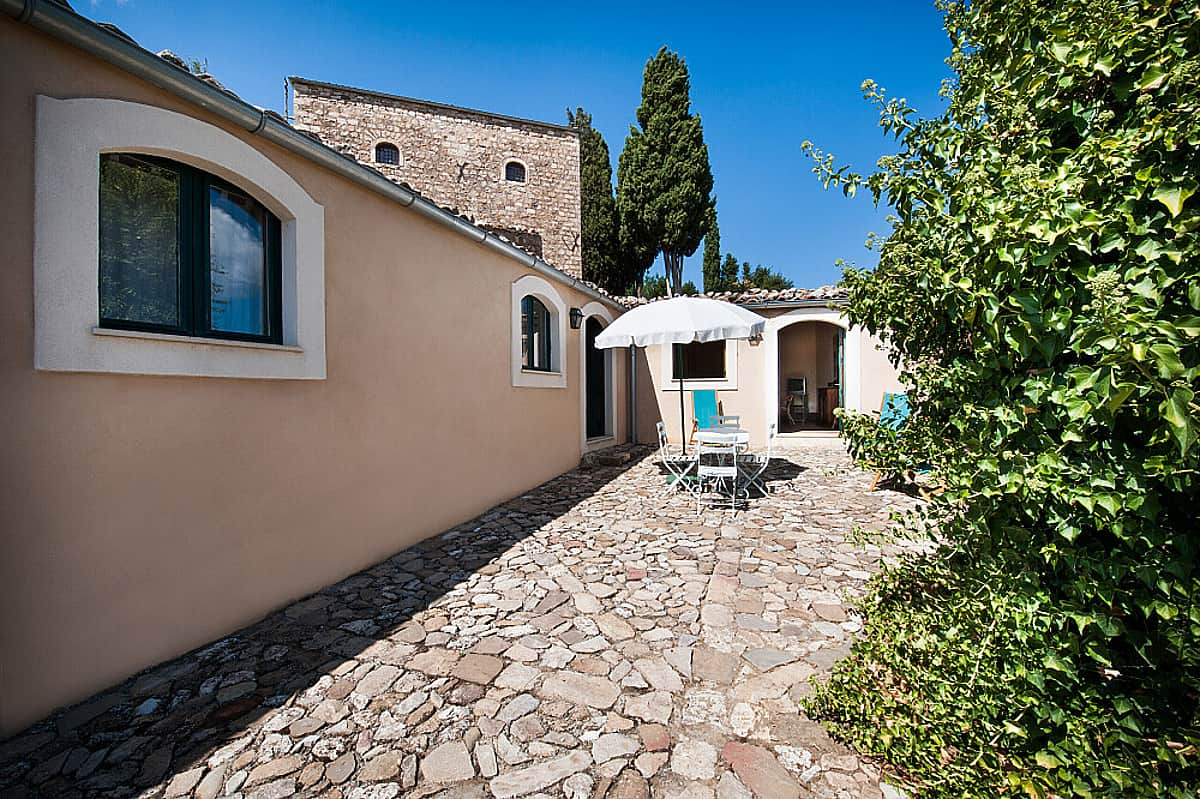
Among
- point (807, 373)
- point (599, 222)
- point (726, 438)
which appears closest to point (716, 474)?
point (726, 438)

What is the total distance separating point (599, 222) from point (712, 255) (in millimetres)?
5493

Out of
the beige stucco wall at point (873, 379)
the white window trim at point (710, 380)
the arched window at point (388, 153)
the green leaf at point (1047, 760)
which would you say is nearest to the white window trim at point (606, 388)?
the white window trim at point (710, 380)

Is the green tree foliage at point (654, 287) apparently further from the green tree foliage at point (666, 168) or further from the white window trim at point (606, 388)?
the white window trim at point (606, 388)

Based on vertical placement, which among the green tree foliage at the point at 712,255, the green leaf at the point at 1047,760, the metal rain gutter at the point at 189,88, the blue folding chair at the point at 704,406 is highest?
the green tree foliage at the point at 712,255

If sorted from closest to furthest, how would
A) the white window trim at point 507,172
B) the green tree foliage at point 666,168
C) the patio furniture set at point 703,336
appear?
the patio furniture set at point 703,336
the green tree foliage at point 666,168
the white window trim at point 507,172

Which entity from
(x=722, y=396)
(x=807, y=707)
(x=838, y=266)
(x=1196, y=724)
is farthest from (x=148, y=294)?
(x=722, y=396)

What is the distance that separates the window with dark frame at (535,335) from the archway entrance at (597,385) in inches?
85.5

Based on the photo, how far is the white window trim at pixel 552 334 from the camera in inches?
297

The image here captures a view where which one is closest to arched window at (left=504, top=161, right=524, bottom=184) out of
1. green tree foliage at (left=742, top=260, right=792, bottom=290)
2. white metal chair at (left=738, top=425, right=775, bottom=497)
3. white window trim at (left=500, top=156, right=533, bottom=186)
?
white window trim at (left=500, top=156, right=533, bottom=186)

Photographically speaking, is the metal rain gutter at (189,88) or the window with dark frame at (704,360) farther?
the window with dark frame at (704,360)

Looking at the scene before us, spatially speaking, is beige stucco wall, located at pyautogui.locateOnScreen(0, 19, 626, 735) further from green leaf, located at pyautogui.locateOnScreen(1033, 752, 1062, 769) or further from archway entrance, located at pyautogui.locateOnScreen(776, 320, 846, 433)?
archway entrance, located at pyautogui.locateOnScreen(776, 320, 846, 433)

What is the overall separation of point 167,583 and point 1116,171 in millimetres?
4815

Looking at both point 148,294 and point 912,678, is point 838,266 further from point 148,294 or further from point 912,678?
point 148,294

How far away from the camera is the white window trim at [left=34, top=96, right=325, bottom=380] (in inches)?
104
